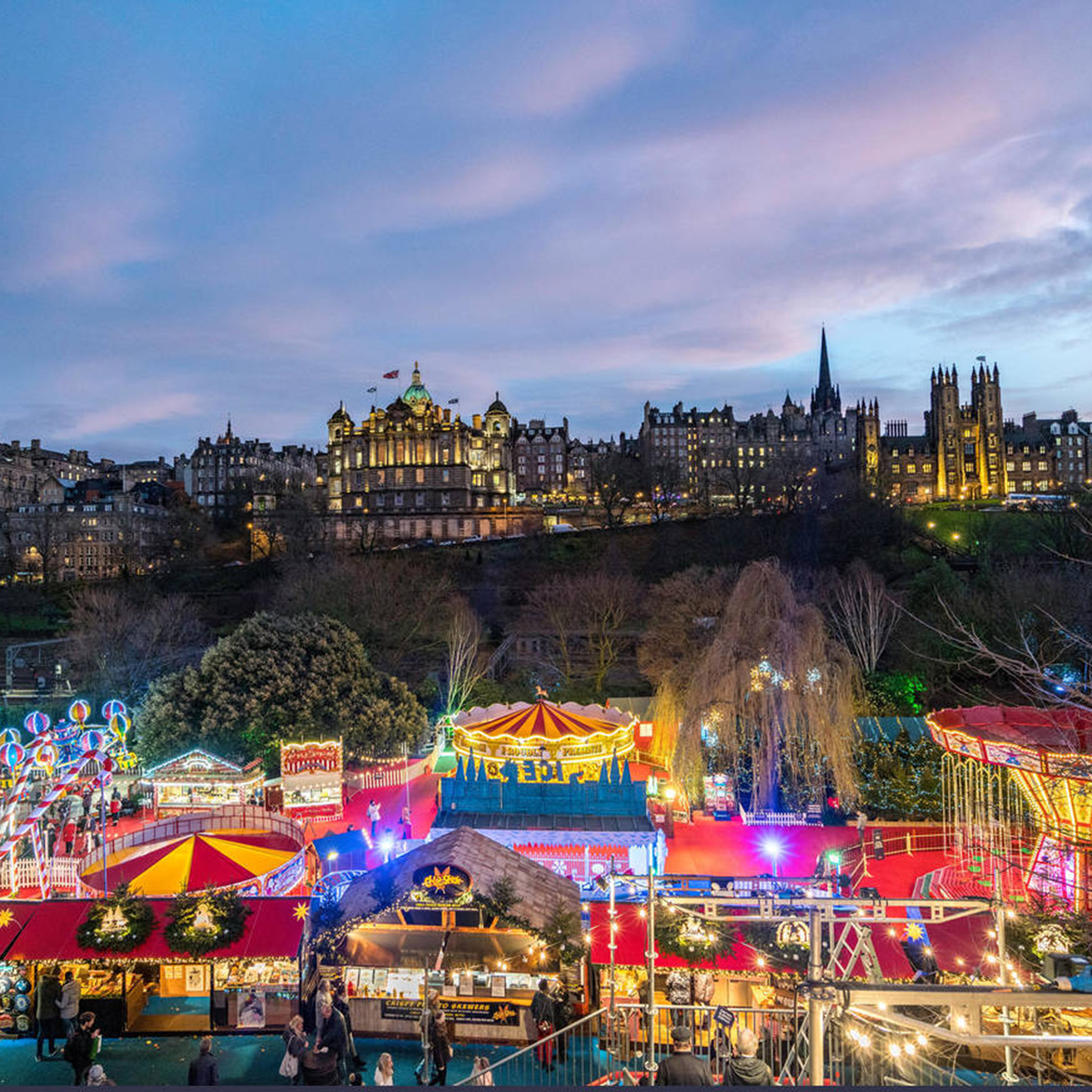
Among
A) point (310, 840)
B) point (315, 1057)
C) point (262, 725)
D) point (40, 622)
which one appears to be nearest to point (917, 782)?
point (310, 840)

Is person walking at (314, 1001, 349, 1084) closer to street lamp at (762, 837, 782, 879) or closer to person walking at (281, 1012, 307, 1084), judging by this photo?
person walking at (281, 1012, 307, 1084)

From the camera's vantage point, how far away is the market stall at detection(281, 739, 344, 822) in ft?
62.0

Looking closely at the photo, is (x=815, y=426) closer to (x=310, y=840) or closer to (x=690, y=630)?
(x=690, y=630)

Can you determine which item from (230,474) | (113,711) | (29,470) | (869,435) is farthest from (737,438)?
(113,711)

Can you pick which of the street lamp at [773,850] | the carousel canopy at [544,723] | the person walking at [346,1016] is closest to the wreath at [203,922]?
the person walking at [346,1016]

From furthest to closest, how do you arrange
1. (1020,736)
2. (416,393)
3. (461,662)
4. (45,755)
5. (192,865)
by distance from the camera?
(416,393) < (461,662) < (45,755) < (192,865) < (1020,736)

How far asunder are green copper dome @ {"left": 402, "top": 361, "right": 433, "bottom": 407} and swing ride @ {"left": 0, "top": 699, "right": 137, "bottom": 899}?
77095mm

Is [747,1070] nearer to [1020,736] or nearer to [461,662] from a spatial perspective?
[1020,736]

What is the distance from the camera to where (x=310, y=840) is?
15.4 metres

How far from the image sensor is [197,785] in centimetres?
1833

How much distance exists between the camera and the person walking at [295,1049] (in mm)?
8180

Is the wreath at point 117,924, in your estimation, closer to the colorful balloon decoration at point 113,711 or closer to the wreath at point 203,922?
the wreath at point 203,922

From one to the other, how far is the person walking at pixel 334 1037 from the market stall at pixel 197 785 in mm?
10605

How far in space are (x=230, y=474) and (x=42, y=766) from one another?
9585 cm
